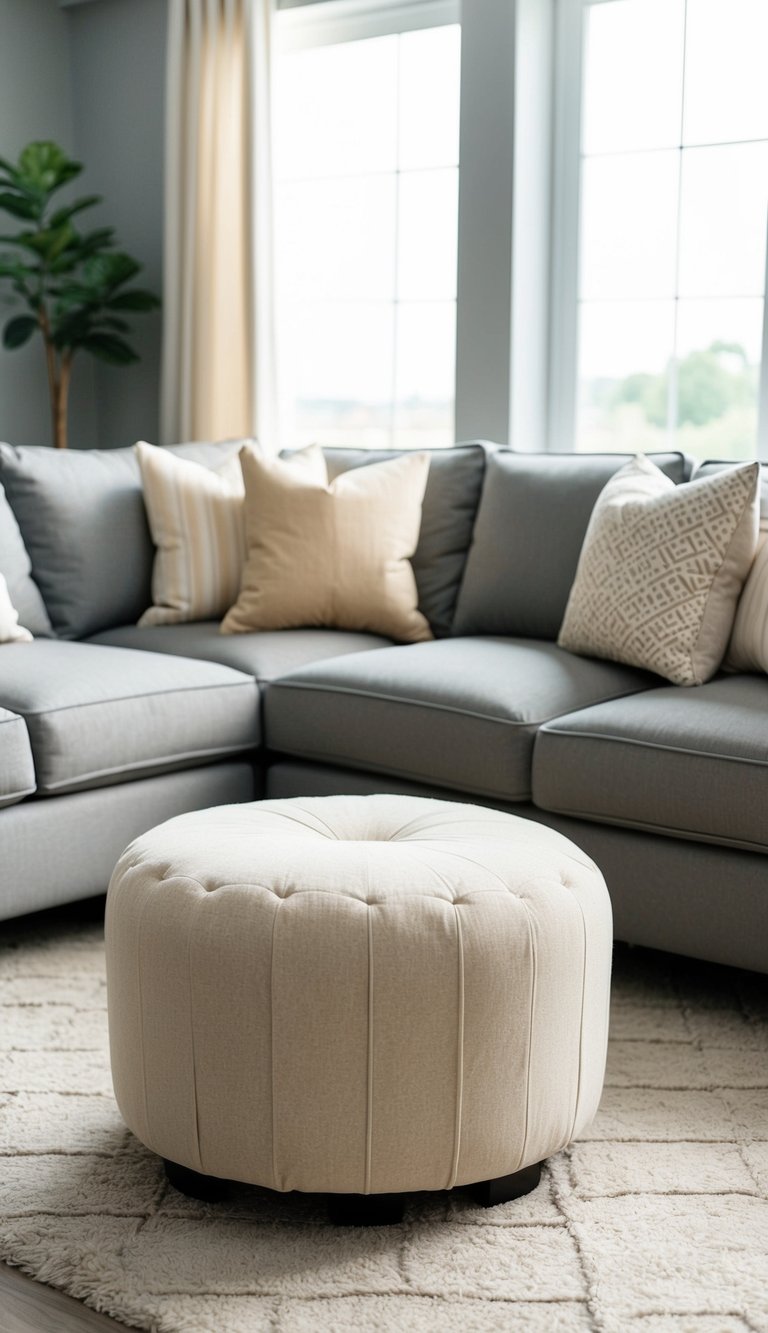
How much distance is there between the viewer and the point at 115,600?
11.3ft

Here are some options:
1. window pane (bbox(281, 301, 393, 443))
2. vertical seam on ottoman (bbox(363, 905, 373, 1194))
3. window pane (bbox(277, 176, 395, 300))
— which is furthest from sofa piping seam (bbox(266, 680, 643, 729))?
window pane (bbox(277, 176, 395, 300))

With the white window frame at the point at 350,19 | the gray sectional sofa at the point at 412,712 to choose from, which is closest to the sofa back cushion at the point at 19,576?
the gray sectional sofa at the point at 412,712

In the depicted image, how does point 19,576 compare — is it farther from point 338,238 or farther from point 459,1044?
point 459,1044

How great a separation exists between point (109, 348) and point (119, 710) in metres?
2.32

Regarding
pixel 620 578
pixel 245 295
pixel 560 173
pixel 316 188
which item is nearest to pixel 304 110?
pixel 316 188

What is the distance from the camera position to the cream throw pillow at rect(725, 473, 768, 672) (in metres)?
2.65

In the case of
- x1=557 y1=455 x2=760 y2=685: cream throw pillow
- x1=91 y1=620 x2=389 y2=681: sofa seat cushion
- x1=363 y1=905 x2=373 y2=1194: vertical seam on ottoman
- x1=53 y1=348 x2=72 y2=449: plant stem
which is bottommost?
x1=363 y1=905 x2=373 y2=1194: vertical seam on ottoman

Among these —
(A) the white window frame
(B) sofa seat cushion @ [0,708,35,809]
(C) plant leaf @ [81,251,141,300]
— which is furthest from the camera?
(C) plant leaf @ [81,251,141,300]

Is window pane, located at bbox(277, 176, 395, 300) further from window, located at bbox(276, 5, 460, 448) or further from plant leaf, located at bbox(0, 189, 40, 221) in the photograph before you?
plant leaf, located at bbox(0, 189, 40, 221)

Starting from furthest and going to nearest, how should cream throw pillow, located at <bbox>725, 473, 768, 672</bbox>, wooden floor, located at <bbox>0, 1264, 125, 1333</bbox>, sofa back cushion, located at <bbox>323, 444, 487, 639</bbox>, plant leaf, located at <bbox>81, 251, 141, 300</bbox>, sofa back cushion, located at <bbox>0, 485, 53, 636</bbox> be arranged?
plant leaf, located at <bbox>81, 251, 141, 300</bbox> → sofa back cushion, located at <bbox>323, 444, 487, 639</bbox> → sofa back cushion, located at <bbox>0, 485, 53, 636</bbox> → cream throw pillow, located at <bbox>725, 473, 768, 672</bbox> → wooden floor, located at <bbox>0, 1264, 125, 1333</bbox>

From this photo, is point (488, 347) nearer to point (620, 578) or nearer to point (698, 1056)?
point (620, 578)

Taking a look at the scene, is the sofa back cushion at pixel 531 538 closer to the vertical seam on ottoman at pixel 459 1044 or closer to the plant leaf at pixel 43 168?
the vertical seam on ottoman at pixel 459 1044

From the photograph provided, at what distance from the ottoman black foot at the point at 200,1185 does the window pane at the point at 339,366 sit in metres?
3.09

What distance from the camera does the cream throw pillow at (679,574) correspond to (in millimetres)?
2666
